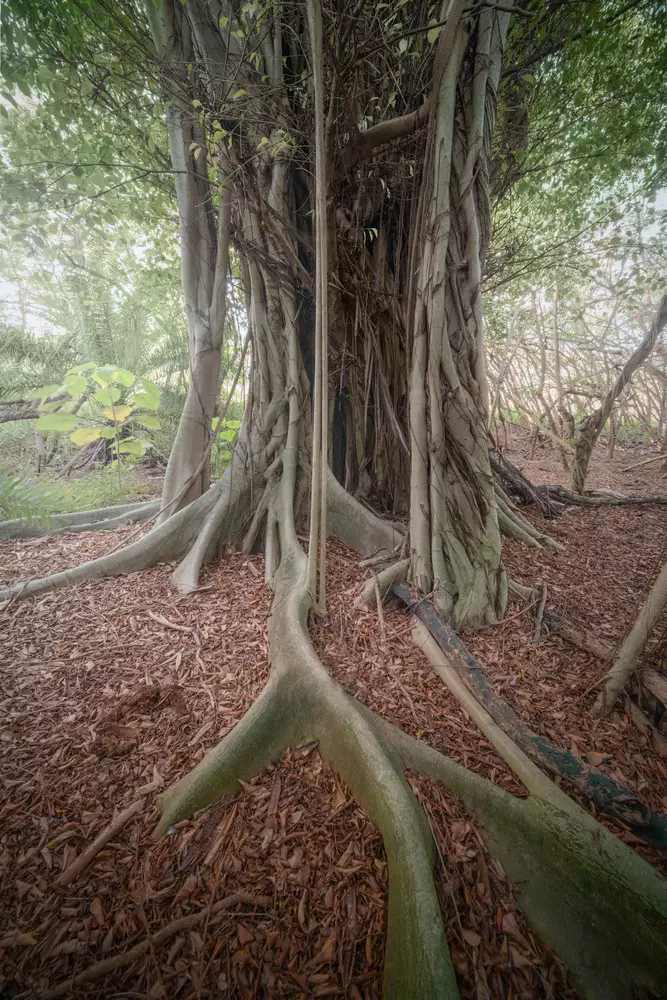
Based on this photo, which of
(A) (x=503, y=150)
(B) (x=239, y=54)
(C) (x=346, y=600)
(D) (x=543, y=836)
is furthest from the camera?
(A) (x=503, y=150)

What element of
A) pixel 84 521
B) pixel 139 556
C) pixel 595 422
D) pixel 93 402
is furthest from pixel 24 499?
pixel 595 422

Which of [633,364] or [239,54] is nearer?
[239,54]

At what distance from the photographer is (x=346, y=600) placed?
7.47 ft

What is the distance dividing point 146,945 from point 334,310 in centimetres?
317

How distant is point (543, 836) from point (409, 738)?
18.2 inches

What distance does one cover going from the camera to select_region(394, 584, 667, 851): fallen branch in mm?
1227

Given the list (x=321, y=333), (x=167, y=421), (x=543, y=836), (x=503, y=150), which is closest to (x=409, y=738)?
(x=543, y=836)

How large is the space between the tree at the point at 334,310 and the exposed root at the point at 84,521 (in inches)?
26.0

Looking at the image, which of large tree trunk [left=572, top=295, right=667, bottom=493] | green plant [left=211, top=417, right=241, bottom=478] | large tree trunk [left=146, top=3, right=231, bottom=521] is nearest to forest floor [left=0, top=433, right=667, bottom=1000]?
large tree trunk [left=146, top=3, right=231, bottom=521]

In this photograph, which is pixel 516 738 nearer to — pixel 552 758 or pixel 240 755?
pixel 552 758

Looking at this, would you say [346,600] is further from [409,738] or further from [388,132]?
[388,132]

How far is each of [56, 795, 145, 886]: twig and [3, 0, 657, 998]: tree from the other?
4.2 inches

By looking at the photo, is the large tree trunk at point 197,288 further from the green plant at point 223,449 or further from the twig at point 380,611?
the twig at point 380,611

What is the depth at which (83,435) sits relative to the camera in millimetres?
3500
